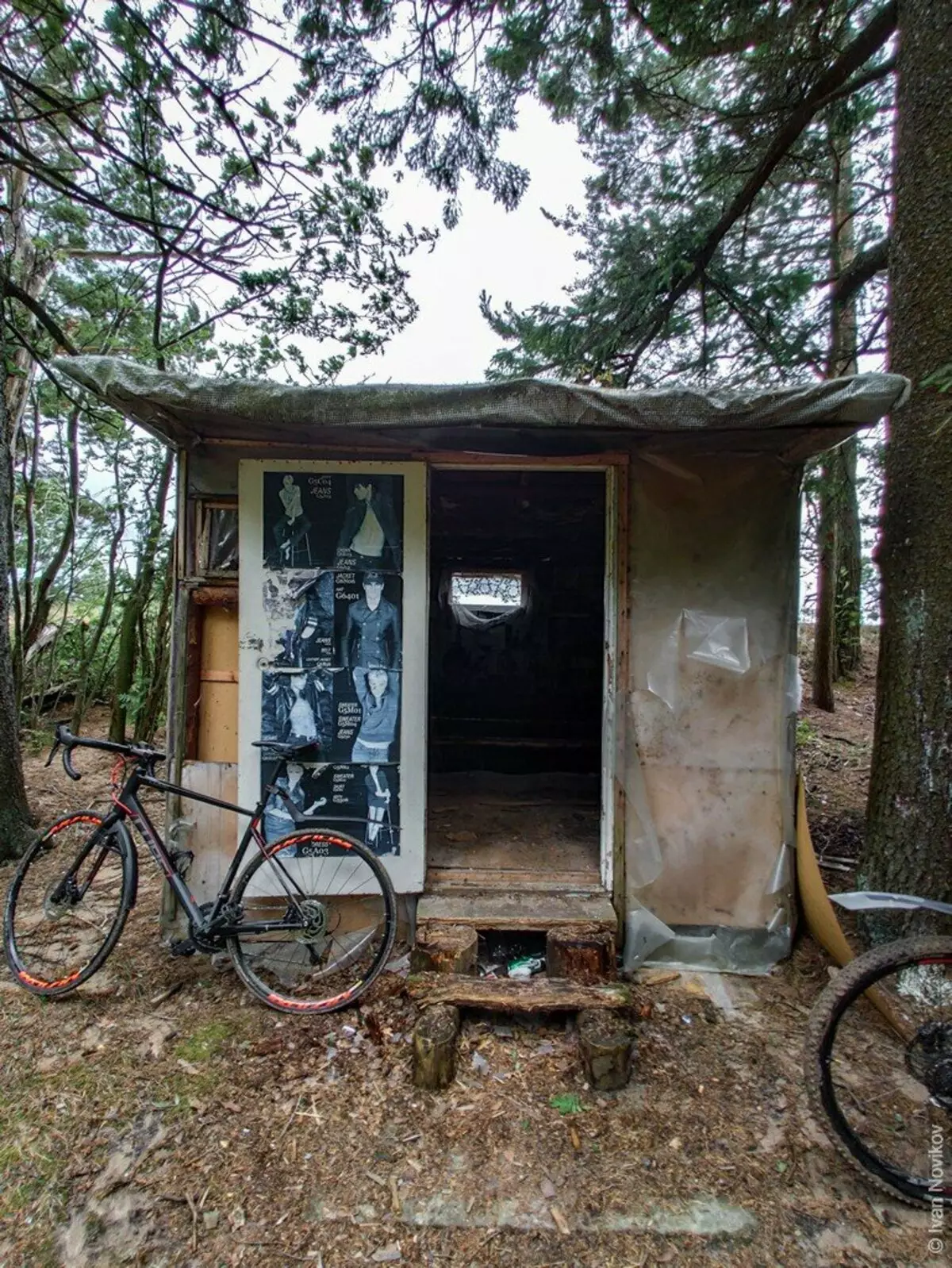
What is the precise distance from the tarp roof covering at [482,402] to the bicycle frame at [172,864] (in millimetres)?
1595

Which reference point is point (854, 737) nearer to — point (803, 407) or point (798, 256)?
point (798, 256)

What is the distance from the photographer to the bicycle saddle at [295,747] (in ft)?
8.38

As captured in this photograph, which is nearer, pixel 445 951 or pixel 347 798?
pixel 445 951

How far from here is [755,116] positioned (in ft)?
11.2

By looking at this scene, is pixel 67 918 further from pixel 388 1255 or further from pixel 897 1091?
pixel 897 1091

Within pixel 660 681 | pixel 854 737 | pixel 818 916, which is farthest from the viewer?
pixel 854 737

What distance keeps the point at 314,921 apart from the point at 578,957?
116 cm

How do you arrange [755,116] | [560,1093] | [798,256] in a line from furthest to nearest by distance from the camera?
[798,256] → [755,116] → [560,1093]

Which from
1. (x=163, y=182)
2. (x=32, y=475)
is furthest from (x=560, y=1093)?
(x=32, y=475)

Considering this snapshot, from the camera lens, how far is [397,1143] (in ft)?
6.01

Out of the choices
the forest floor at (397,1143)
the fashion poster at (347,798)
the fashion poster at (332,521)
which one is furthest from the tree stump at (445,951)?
the fashion poster at (332,521)

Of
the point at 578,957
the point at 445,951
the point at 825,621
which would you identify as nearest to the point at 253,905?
the point at 445,951

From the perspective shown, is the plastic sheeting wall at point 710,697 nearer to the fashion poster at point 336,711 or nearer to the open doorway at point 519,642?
the fashion poster at point 336,711

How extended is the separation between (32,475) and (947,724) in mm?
8578
